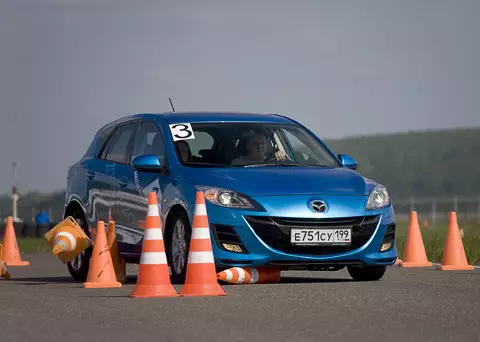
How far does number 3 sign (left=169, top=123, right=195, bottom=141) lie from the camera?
13.2 metres

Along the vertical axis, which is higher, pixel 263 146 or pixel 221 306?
pixel 263 146

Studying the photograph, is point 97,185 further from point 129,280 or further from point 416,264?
point 416,264

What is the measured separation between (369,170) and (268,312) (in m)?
148

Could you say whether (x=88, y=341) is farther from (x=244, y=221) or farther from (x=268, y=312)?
(x=244, y=221)

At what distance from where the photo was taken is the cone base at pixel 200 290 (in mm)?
10602

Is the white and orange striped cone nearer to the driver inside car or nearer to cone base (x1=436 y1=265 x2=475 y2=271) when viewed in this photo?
the driver inside car

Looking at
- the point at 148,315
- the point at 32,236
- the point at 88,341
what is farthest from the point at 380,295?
the point at 32,236

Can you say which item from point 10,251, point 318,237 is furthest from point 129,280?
point 10,251

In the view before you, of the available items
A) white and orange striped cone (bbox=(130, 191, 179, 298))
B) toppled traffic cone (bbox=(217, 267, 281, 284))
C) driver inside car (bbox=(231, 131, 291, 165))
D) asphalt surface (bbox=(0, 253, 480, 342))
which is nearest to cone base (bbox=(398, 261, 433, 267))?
asphalt surface (bbox=(0, 253, 480, 342))

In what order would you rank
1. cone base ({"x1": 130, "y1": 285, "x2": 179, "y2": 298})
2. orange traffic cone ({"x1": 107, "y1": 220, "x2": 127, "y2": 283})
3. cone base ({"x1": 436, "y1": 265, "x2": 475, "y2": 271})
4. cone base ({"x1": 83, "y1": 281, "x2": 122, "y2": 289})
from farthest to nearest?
1. cone base ({"x1": 436, "y1": 265, "x2": 475, "y2": 271})
2. orange traffic cone ({"x1": 107, "y1": 220, "x2": 127, "y2": 283})
3. cone base ({"x1": 83, "y1": 281, "x2": 122, "y2": 289})
4. cone base ({"x1": 130, "y1": 285, "x2": 179, "y2": 298})

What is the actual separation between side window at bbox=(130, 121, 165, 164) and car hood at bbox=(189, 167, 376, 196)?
1085 mm

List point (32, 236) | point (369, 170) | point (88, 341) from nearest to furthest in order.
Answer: point (88, 341) → point (32, 236) → point (369, 170)

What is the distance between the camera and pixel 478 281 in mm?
12312

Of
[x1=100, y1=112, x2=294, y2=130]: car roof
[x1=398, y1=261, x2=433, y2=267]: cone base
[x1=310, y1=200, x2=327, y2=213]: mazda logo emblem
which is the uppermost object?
[x1=100, y1=112, x2=294, y2=130]: car roof
